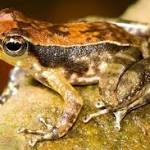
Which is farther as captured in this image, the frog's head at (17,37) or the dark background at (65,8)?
the dark background at (65,8)

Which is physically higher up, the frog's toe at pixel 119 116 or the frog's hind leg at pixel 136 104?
the frog's hind leg at pixel 136 104

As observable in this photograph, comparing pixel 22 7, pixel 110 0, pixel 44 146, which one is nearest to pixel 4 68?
pixel 22 7

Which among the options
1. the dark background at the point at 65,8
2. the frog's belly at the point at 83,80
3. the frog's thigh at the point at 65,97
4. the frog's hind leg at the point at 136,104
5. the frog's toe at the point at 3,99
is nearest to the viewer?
the frog's thigh at the point at 65,97

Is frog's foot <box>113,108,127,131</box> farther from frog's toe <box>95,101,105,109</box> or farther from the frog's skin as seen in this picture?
frog's toe <box>95,101,105,109</box>

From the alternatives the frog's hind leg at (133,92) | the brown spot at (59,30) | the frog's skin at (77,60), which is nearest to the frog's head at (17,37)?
the frog's skin at (77,60)

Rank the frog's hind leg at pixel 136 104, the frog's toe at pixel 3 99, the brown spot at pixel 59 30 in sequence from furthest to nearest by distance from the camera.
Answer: the frog's toe at pixel 3 99 < the brown spot at pixel 59 30 < the frog's hind leg at pixel 136 104

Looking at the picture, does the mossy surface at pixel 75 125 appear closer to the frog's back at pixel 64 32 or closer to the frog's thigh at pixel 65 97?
the frog's thigh at pixel 65 97
